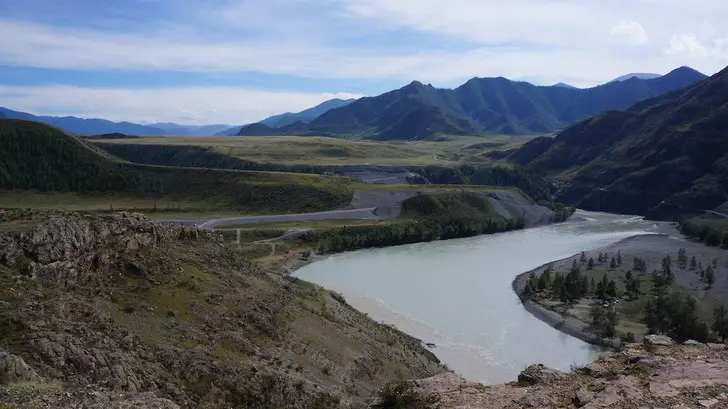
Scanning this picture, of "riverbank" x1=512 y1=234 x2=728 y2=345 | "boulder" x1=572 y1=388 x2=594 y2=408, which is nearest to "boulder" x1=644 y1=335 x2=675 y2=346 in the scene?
"boulder" x1=572 y1=388 x2=594 y2=408

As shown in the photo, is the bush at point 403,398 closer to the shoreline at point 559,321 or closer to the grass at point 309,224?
the shoreline at point 559,321

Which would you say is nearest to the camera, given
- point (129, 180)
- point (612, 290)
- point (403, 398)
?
point (403, 398)

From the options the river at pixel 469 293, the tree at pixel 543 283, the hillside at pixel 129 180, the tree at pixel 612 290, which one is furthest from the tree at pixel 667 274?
the hillside at pixel 129 180

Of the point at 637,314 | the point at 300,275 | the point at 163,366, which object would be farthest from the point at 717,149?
the point at 163,366

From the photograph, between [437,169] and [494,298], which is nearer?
[494,298]

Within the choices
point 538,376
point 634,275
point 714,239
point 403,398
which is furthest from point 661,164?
point 403,398

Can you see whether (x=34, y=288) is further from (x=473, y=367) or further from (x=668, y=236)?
(x=668, y=236)

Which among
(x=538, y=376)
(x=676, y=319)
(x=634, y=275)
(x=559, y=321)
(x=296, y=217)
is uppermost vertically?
(x=538, y=376)

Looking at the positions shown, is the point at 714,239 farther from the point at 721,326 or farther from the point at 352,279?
the point at 352,279
